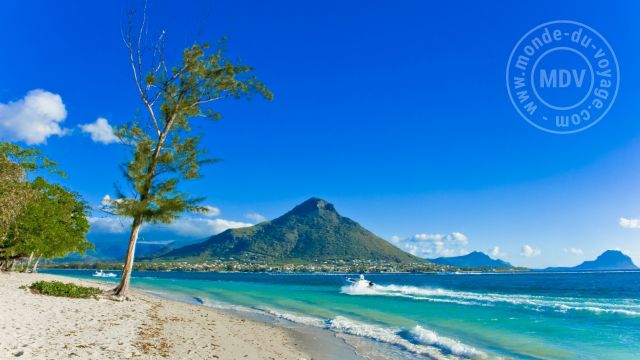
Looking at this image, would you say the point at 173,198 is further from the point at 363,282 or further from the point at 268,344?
the point at 363,282

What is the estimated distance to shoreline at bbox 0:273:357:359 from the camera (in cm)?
1073

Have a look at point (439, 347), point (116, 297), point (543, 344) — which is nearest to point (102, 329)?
point (116, 297)

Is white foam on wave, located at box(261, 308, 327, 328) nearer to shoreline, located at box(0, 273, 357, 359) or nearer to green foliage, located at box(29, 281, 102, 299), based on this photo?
shoreline, located at box(0, 273, 357, 359)

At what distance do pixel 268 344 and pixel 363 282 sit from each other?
51.0 metres

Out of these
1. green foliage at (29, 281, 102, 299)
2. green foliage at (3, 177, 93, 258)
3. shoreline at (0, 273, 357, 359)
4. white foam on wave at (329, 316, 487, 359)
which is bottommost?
white foam on wave at (329, 316, 487, 359)

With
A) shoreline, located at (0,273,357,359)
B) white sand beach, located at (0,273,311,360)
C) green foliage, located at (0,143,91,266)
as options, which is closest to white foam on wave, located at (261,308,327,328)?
shoreline, located at (0,273,357,359)

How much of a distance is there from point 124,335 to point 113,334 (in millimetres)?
323

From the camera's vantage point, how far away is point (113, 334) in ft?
42.7

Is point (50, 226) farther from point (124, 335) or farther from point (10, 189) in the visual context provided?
point (124, 335)

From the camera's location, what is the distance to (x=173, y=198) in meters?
22.2

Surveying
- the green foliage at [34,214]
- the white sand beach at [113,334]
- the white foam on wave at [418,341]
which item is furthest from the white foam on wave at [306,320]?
the green foliage at [34,214]

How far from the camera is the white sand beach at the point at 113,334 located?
34.8 feet

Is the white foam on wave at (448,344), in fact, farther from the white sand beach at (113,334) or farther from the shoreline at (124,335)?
the white sand beach at (113,334)

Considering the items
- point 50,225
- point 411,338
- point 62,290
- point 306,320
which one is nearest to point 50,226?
point 50,225
